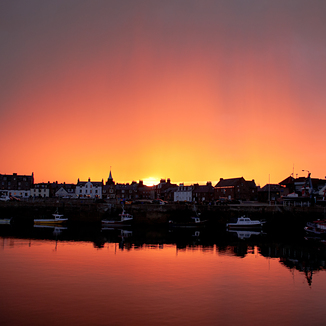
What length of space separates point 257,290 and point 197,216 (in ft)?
160

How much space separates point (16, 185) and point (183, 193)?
67429 millimetres

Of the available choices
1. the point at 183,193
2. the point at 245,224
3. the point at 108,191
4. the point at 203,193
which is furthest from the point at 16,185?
the point at 245,224

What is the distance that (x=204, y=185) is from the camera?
138 meters

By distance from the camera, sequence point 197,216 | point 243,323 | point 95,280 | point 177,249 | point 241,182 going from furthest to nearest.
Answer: point 241,182
point 197,216
point 177,249
point 95,280
point 243,323

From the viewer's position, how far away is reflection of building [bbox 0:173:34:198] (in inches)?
5541

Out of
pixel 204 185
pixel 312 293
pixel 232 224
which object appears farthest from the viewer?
pixel 204 185

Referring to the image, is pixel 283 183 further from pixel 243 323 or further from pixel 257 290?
pixel 243 323

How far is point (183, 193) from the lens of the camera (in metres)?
141

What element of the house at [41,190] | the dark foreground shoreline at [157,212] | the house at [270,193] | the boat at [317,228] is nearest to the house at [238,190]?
the house at [270,193]

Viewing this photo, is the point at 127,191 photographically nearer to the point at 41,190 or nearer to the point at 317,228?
the point at 41,190

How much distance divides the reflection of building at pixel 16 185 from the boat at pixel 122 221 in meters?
83.6

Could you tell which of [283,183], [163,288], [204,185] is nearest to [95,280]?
[163,288]

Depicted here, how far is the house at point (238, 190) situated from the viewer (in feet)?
395

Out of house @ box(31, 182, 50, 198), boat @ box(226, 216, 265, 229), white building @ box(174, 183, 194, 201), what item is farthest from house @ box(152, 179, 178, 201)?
boat @ box(226, 216, 265, 229)
